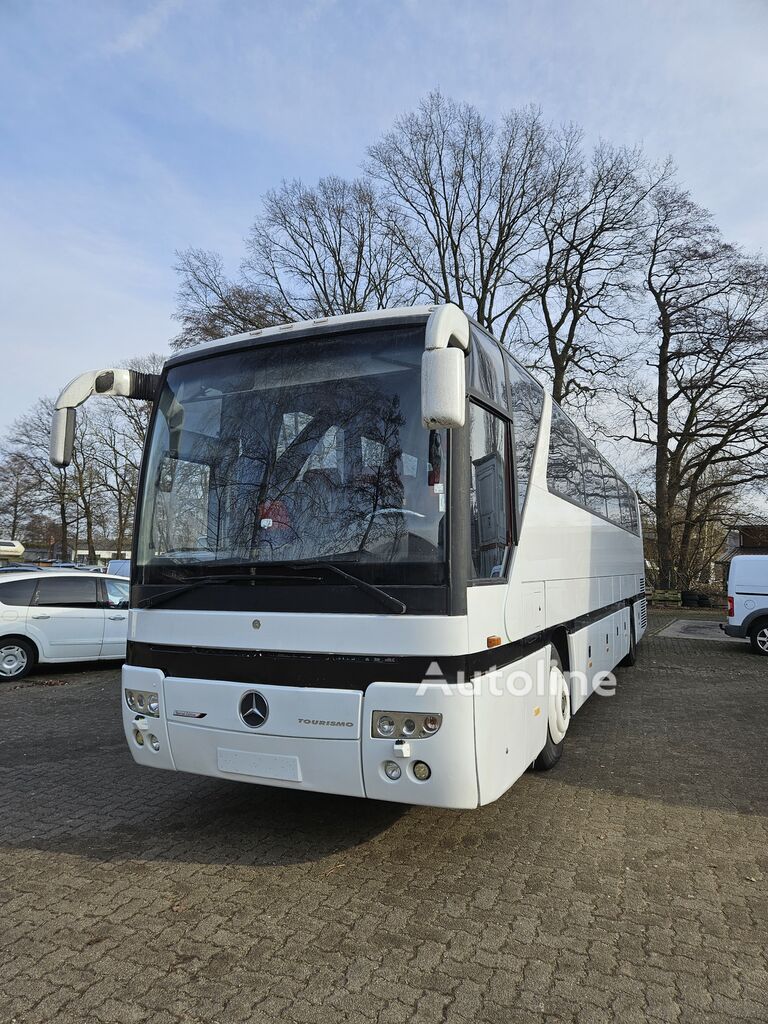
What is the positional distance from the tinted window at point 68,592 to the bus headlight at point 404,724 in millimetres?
9040

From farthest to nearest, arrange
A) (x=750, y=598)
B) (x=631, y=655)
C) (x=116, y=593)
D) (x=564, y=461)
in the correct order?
(x=750, y=598) < (x=631, y=655) < (x=116, y=593) < (x=564, y=461)

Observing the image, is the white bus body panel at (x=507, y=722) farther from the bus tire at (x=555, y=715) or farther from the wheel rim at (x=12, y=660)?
the wheel rim at (x=12, y=660)

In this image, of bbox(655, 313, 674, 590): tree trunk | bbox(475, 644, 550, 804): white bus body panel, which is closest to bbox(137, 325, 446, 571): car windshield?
bbox(475, 644, 550, 804): white bus body panel

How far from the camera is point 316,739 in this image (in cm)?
407

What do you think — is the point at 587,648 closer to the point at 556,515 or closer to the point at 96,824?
the point at 556,515

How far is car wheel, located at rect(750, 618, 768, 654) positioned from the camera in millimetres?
14812

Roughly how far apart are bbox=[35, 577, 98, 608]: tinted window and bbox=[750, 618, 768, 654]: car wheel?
12338 mm

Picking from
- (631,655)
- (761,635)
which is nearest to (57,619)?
(631,655)

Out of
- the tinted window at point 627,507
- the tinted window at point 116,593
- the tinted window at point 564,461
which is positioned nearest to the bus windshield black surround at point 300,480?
the tinted window at point 564,461

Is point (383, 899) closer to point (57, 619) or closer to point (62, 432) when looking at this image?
point (62, 432)

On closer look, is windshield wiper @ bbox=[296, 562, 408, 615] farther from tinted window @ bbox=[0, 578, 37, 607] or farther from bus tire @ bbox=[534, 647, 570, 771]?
tinted window @ bbox=[0, 578, 37, 607]

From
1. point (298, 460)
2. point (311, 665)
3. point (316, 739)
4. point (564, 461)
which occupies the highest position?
point (564, 461)

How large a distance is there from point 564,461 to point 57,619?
837 cm

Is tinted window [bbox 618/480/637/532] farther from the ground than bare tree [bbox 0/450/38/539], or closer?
closer
